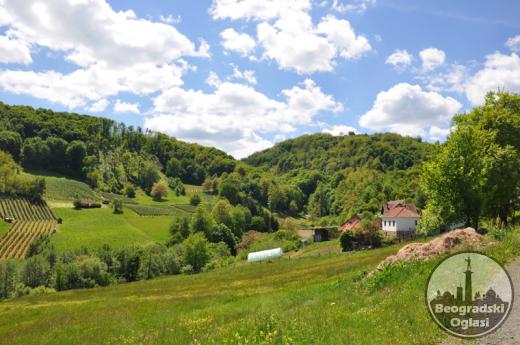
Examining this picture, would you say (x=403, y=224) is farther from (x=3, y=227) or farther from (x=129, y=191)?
(x=129, y=191)

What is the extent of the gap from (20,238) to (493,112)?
118849mm

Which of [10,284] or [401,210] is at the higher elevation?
[401,210]

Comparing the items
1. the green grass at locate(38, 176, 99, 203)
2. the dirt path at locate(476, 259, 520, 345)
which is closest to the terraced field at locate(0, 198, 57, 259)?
the green grass at locate(38, 176, 99, 203)

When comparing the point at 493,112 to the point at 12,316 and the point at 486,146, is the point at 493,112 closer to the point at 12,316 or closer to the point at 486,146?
the point at 486,146

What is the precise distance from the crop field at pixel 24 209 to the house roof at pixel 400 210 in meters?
110

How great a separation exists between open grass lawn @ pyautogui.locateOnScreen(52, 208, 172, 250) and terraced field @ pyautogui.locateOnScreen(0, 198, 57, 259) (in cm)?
425

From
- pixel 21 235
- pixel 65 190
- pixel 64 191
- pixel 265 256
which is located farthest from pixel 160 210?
pixel 265 256

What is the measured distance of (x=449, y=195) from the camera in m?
33.0

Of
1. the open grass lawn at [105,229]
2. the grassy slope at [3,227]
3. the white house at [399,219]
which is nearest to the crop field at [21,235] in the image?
the grassy slope at [3,227]

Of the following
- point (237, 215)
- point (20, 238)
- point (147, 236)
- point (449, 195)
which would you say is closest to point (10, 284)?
point (20, 238)

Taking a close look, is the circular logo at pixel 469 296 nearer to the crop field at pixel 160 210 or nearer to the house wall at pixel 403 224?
the house wall at pixel 403 224

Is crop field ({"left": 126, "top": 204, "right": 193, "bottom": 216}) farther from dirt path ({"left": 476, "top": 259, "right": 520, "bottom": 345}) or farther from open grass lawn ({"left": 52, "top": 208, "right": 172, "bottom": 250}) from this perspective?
dirt path ({"left": 476, "top": 259, "right": 520, "bottom": 345})

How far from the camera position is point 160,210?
6668 inches

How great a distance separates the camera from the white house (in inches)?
3460
